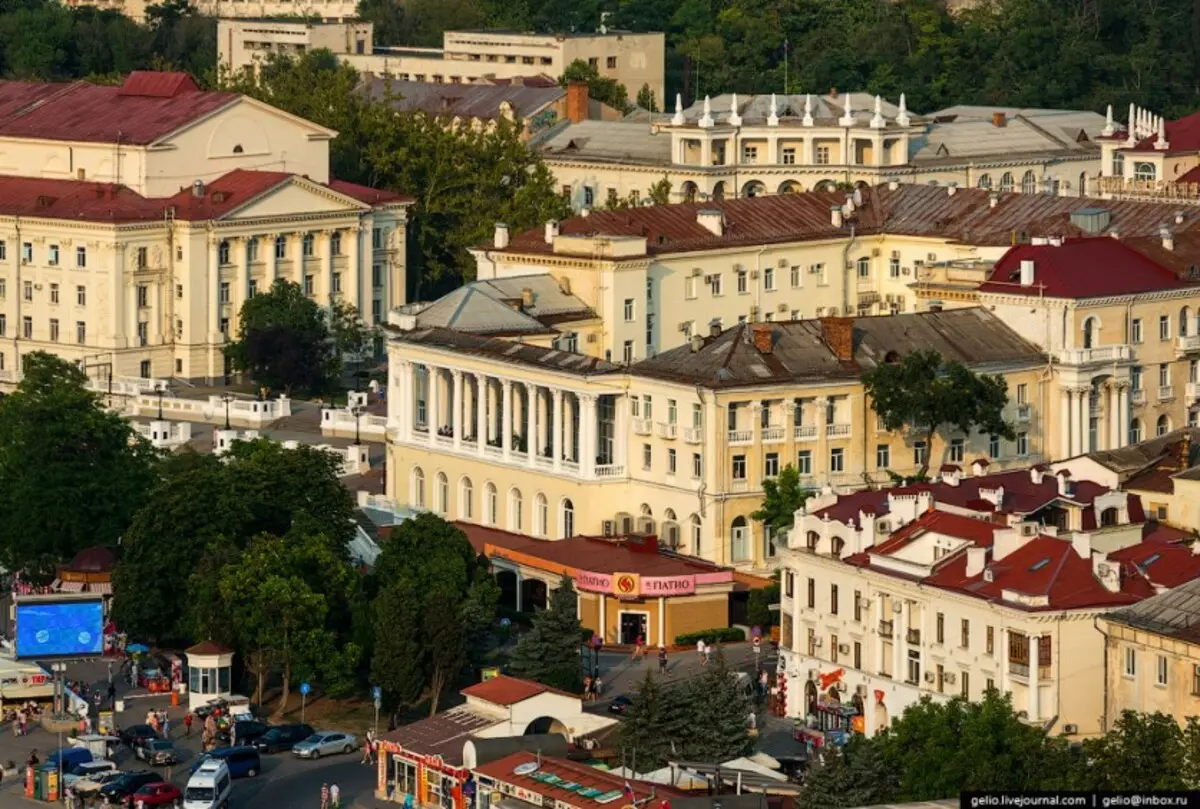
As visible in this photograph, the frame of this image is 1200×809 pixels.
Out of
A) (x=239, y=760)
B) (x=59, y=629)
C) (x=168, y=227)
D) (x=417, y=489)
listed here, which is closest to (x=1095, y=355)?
(x=417, y=489)

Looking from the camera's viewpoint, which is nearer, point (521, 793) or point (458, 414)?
point (521, 793)

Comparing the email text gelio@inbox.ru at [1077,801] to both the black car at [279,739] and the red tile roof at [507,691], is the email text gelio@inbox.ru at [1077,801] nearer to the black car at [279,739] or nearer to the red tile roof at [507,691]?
the red tile roof at [507,691]

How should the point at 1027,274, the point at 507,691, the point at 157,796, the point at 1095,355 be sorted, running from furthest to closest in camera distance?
the point at 1027,274 < the point at 1095,355 < the point at 507,691 < the point at 157,796


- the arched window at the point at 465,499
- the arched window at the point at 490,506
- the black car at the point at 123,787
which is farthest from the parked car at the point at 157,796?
the arched window at the point at 465,499

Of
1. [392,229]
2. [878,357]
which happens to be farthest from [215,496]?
[392,229]

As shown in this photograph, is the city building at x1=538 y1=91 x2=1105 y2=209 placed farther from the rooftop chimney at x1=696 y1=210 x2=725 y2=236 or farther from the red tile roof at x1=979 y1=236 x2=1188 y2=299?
the red tile roof at x1=979 y1=236 x2=1188 y2=299

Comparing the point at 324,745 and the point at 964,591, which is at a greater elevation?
the point at 964,591

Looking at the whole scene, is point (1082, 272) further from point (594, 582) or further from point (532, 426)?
point (594, 582)

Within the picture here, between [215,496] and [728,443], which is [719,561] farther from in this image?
[215,496]
